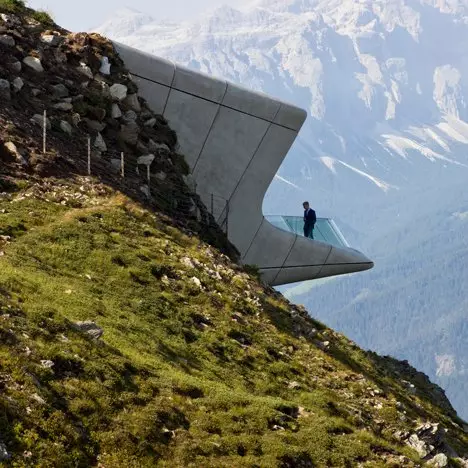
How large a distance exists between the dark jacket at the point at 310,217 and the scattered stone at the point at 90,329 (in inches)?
1074

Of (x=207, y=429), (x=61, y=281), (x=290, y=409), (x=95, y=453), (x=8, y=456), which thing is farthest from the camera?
(x=61, y=281)

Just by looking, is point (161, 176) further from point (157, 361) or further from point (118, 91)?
point (157, 361)

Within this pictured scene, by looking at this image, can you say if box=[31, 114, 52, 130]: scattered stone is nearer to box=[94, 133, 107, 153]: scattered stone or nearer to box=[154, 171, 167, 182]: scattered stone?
box=[94, 133, 107, 153]: scattered stone

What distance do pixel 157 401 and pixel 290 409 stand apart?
327 centimetres

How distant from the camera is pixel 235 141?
4603cm

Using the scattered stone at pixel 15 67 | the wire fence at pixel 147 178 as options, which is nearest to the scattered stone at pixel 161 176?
the wire fence at pixel 147 178

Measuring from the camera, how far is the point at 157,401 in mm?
18484

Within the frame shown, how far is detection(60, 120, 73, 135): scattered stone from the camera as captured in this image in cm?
3588

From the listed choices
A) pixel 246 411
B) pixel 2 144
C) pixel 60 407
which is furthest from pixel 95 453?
pixel 2 144

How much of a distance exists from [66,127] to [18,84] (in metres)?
2.42

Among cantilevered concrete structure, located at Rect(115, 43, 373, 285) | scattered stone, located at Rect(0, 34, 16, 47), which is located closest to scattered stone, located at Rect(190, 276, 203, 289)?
scattered stone, located at Rect(0, 34, 16, 47)

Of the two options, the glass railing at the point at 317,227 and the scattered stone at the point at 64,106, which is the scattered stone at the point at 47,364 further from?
the glass railing at the point at 317,227

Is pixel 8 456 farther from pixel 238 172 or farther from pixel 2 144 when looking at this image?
pixel 238 172

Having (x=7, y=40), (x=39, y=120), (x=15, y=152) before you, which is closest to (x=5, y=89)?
(x=39, y=120)
